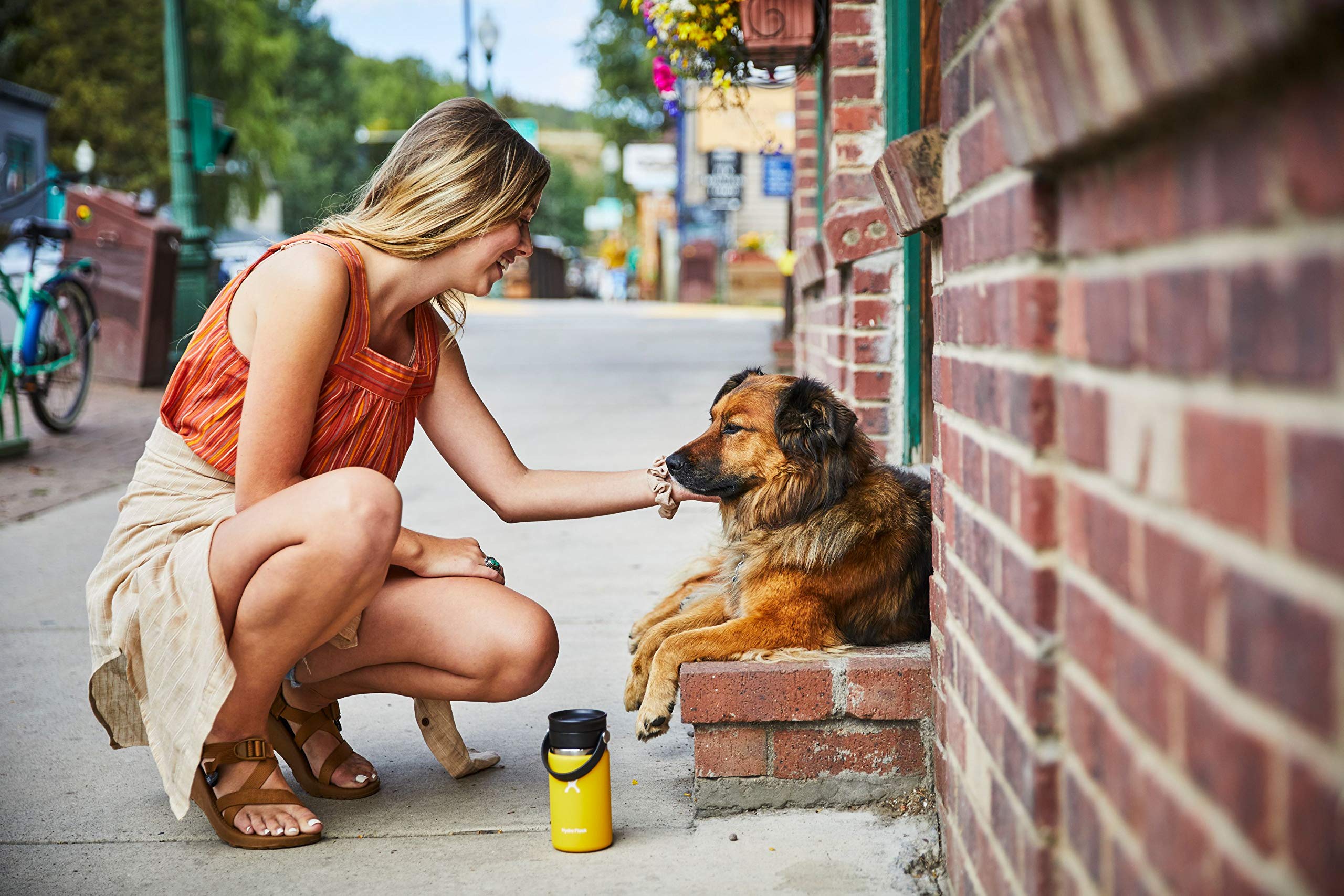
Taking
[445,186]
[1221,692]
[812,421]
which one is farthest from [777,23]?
[1221,692]

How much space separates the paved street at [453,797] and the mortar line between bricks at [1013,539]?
37.3 inches

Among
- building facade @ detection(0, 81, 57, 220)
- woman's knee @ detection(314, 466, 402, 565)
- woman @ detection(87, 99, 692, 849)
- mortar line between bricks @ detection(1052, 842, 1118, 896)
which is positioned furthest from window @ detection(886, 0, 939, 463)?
building facade @ detection(0, 81, 57, 220)

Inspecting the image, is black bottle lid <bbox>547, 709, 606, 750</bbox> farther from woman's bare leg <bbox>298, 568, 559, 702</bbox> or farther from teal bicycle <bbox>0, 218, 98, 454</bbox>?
teal bicycle <bbox>0, 218, 98, 454</bbox>

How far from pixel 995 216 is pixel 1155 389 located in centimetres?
55

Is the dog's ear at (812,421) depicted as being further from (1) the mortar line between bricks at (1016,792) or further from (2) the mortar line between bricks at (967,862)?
(1) the mortar line between bricks at (1016,792)

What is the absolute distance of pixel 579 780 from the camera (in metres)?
2.46

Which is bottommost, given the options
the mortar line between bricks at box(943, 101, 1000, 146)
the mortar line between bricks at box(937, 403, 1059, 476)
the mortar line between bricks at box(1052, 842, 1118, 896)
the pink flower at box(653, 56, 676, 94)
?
the mortar line between bricks at box(1052, 842, 1118, 896)

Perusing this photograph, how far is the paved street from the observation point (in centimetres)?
241

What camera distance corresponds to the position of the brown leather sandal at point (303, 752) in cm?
282

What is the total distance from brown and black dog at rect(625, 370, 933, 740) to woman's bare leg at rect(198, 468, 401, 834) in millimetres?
765

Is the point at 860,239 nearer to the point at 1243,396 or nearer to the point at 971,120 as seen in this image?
the point at 971,120

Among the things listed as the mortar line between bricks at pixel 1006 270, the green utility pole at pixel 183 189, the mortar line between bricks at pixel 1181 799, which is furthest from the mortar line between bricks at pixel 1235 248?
the green utility pole at pixel 183 189

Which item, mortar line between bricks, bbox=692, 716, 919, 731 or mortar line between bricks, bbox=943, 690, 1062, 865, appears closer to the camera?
mortar line between bricks, bbox=943, 690, 1062, 865

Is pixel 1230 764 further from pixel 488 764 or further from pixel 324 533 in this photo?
pixel 488 764
